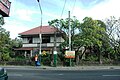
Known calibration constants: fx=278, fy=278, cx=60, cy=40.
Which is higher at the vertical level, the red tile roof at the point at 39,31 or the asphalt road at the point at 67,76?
the red tile roof at the point at 39,31

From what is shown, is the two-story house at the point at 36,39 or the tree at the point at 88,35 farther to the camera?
the two-story house at the point at 36,39

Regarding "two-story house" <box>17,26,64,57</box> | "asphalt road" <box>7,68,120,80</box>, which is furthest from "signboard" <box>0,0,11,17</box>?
"two-story house" <box>17,26,64,57</box>

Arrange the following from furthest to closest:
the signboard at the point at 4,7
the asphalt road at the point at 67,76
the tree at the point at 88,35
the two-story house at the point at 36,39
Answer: the two-story house at the point at 36,39 < the tree at the point at 88,35 < the asphalt road at the point at 67,76 < the signboard at the point at 4,7

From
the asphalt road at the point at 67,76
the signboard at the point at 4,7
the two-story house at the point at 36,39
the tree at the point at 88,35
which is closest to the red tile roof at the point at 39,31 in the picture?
the two-story house at the point at 36,39

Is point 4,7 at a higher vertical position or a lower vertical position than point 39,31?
lower

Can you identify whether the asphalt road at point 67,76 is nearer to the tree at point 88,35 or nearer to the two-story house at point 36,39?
the tree at point 88,35

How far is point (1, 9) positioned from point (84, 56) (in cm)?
3484

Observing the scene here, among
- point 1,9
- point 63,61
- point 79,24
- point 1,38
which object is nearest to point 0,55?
point 1,38

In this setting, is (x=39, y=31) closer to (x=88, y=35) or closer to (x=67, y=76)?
(x=88, y=35)

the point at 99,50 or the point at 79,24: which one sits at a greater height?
the point at 79,24

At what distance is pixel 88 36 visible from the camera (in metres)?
40.5

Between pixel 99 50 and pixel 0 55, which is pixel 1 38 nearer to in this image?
pixel 0 55

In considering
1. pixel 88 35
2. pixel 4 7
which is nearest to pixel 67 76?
pixel 4 7

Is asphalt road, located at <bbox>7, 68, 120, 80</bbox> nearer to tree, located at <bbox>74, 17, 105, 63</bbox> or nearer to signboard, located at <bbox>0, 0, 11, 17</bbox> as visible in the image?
signboard, located at <bbox>0, 0, 11, 17</bbox>
